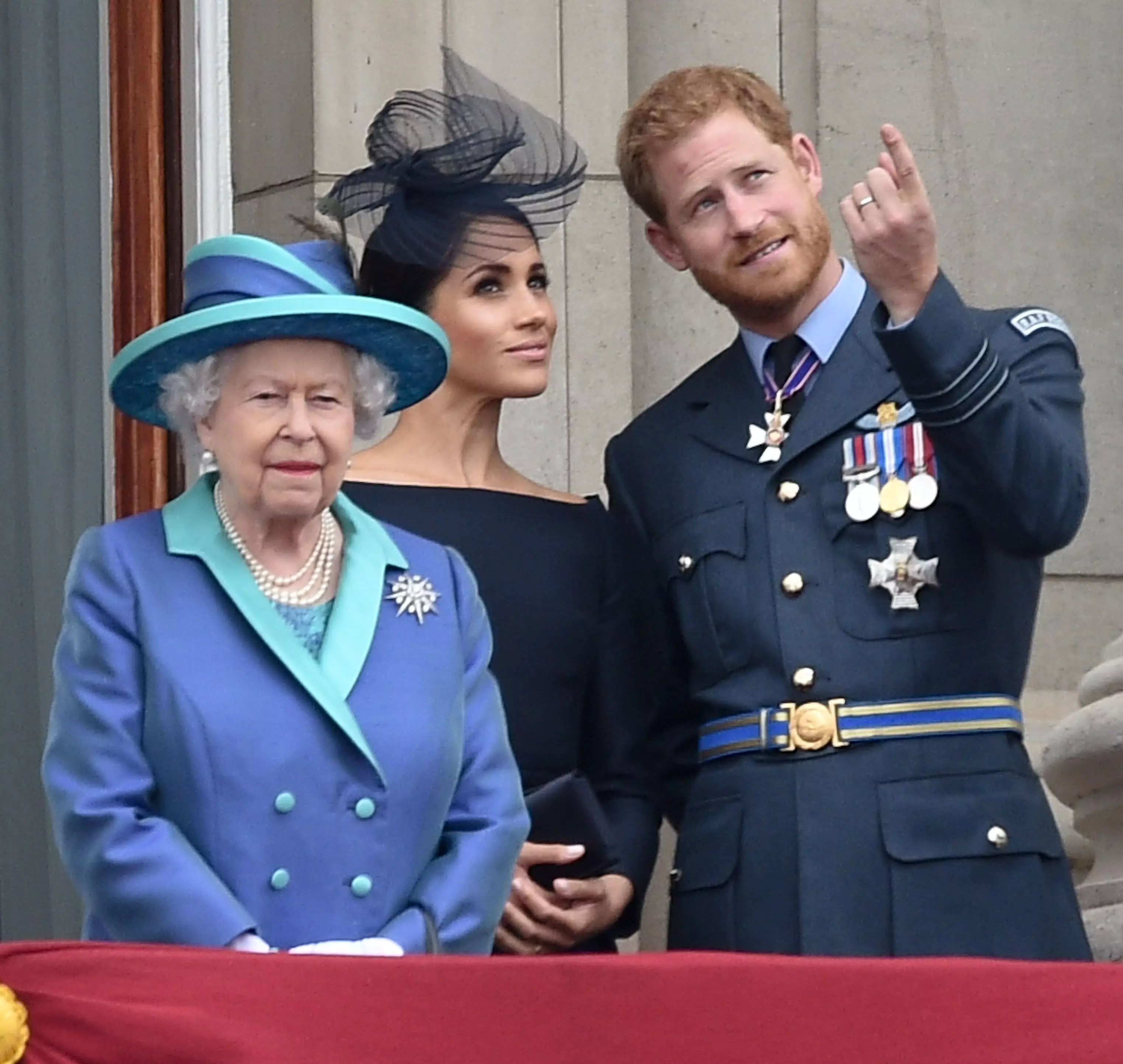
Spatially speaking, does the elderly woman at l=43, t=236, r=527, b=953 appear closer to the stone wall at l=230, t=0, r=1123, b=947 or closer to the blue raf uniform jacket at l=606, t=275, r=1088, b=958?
the blue raf uniform jacket at l=606, t=275, r=1088, b=958

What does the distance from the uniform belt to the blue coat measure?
60 cm

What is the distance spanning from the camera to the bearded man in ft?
10.7

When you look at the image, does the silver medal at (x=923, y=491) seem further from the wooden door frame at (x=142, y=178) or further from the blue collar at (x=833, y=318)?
the wooden door frame at (x=142, y=178)

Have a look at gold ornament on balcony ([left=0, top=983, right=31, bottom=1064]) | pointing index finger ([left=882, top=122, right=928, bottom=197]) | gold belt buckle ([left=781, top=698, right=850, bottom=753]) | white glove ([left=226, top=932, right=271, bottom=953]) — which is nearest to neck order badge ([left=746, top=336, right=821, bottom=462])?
gold belt buckle ([left=781, top=698, right=850, bottom=753])

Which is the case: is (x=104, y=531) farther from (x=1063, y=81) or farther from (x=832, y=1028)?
(x=1063, y=81)

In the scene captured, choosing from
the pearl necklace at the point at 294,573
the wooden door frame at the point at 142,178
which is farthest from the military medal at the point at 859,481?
the wooden door frame at the point at 142,178

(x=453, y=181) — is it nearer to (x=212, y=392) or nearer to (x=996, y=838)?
(x=212, y=392)

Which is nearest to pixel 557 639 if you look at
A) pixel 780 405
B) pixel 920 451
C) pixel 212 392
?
pixel 780 405

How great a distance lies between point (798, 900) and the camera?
3430 mm

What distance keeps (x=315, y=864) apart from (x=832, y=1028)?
559mm

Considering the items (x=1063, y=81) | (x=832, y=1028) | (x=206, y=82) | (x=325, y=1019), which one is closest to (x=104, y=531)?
(x=325, y=1019)

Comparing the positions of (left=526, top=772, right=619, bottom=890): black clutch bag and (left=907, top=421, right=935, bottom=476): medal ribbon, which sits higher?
(left=907, top=421, right=935, bottom=476): medal ribbon

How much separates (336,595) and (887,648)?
0.81m

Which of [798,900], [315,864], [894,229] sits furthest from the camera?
[798,900]
